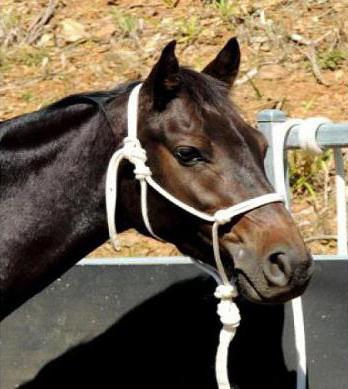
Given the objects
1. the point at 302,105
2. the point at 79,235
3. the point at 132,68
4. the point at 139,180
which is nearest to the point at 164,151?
the point at 139,180

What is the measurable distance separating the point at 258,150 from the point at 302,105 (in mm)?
2986

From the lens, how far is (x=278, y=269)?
3891 mm

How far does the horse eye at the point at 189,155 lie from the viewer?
13.2 ft

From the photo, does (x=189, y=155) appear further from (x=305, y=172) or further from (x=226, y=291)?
(x=305, y=172)

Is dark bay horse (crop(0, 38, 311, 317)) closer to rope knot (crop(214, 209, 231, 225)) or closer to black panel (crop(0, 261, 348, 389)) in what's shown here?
rope knot (crop(214, 209, 231, 225))

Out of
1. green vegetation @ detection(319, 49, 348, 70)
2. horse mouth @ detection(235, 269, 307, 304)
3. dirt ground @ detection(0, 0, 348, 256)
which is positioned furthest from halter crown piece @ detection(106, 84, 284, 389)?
green vegetation @ detection(319, 49, 348, 70)

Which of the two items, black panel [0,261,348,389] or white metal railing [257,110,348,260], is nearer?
white metal railing [257,110,348,260]

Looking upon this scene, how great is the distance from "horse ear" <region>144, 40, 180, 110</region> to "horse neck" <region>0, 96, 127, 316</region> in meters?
0.18

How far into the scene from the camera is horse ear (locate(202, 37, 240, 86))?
4.44 metres

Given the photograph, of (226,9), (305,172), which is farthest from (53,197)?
(226,9)

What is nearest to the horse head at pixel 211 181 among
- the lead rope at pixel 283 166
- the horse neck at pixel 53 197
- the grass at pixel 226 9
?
the horse neck at pixel 53 197

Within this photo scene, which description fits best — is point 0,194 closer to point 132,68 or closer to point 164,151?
point 164,151

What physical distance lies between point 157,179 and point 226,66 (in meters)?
0.62

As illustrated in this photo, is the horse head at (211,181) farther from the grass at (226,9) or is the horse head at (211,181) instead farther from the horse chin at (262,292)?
the grass at (226,9)
